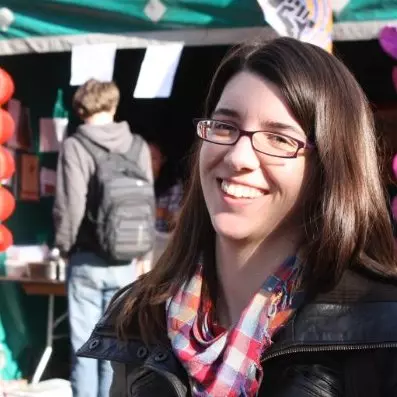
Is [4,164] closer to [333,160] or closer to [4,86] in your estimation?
[4,86]

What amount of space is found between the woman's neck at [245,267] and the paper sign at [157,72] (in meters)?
2.65

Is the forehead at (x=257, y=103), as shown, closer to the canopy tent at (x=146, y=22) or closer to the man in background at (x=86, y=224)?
the canopy tent at (x=146, y=22)

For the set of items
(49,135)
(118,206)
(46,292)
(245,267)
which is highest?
(245,267)

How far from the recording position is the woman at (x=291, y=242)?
127 cm

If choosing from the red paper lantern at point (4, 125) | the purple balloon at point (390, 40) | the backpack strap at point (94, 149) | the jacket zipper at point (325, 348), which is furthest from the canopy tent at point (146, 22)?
the jacket zipper at point (325, 348)

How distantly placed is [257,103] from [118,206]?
2503mm

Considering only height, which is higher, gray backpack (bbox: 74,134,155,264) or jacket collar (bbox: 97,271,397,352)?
jacket collar (bbox: 97,271,397,352)

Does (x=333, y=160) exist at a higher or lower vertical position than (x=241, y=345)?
higher

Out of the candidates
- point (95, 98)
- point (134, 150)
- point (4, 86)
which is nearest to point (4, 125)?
point (4, 86)

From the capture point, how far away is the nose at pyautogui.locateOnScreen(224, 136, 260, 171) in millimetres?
1307

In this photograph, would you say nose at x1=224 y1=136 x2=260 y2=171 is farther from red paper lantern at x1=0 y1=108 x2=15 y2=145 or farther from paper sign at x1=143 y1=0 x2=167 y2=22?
red paper lantern at x1=0 y1=108 x2=15 y2=145

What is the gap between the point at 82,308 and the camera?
4035 millimetres

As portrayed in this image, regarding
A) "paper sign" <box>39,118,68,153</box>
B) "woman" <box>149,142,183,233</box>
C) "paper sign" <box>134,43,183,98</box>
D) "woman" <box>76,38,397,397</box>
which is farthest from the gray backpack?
"woman" <box>76,38,397,397</box>

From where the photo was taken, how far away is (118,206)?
12.4ft
